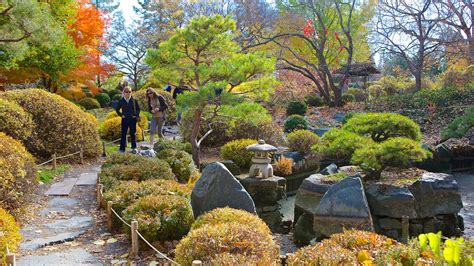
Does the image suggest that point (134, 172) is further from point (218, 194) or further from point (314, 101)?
point (314, 101)

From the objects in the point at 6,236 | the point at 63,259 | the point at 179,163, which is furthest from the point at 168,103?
the point at 6,236

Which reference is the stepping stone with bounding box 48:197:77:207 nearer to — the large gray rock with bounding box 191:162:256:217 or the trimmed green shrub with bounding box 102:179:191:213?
the trimmed green shrub with bounding box 102:179:191:213

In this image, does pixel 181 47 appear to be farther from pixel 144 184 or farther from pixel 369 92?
pixel 369 92

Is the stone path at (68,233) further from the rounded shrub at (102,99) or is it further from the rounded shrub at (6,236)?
the rounded shrub at (102,99)

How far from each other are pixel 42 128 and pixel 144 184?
13.8 feet

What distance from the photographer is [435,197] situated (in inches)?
302

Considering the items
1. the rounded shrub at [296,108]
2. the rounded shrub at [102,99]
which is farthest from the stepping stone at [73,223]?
the rounded shrub at [102,99]

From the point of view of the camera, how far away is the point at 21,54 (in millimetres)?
10570

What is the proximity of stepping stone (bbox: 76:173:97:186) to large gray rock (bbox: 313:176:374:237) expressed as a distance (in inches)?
162

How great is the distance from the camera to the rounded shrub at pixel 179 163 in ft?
28.4

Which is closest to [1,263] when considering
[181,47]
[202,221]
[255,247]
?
[202,221]

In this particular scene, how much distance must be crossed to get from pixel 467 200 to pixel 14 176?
926 cm

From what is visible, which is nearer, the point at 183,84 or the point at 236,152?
the point at 183,84

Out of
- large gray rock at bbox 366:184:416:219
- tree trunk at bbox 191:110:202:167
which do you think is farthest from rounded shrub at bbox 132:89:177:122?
large gray rock at bbox 366:184:416:219
